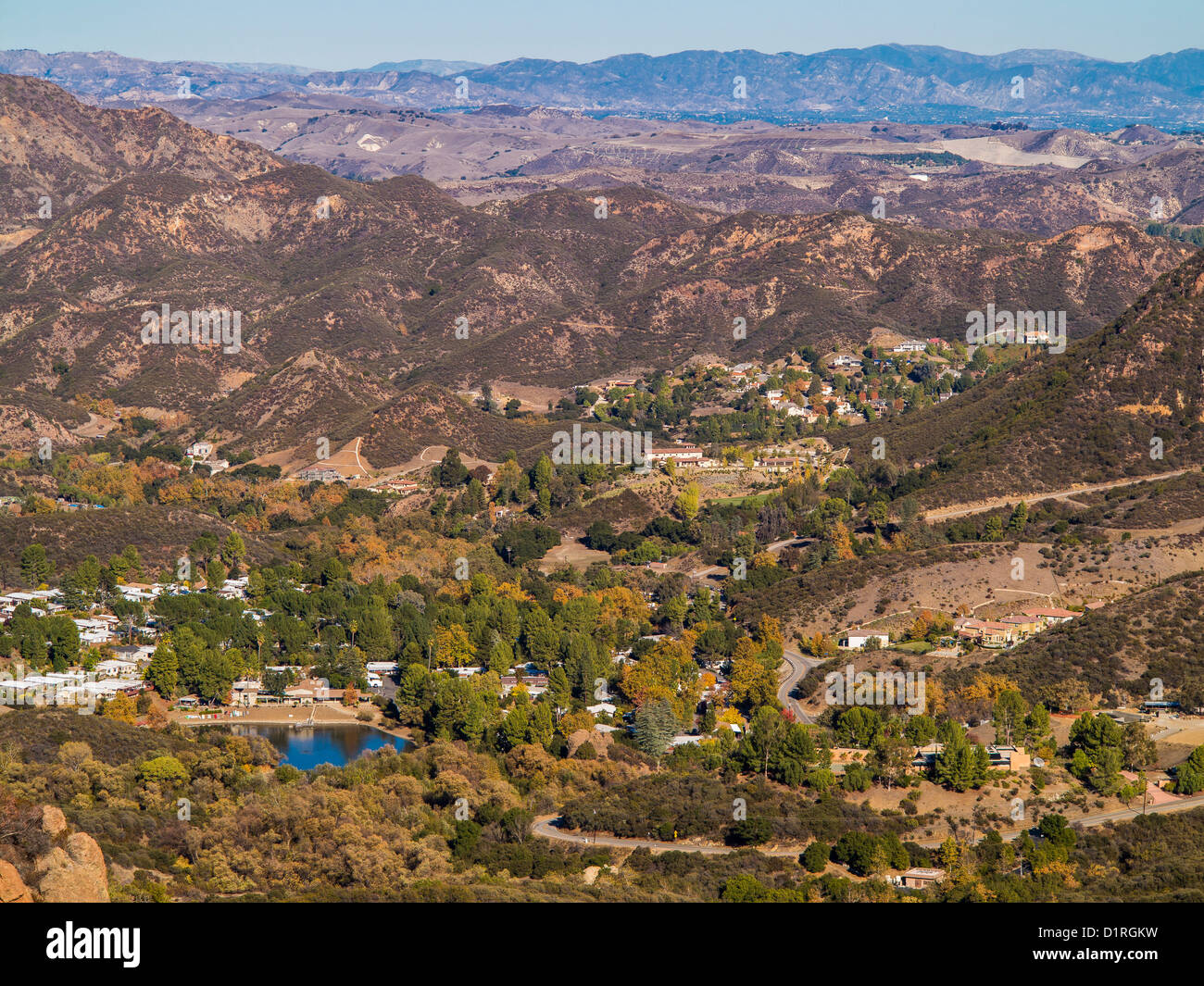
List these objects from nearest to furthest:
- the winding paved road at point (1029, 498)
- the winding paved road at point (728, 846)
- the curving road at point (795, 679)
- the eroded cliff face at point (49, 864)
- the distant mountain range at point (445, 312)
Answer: the eroded cliff face at point (49, 864), the winding paved road at point (728, 846), the curving road at point (795, 679), the winding paved road at point (1029, 498), the distant mountain range at point (445, 312)

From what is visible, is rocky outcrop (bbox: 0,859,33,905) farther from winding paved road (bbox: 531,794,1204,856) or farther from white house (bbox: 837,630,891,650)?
white house (bbox: 837,630,891,650)

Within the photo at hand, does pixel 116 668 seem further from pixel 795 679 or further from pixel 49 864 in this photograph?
pixel 49 864

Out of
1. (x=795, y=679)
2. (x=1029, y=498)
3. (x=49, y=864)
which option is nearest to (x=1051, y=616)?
(x=795, y=679)

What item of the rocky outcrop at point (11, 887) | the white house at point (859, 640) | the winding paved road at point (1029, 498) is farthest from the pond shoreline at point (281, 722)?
the winding paved road at point (1029, 498)

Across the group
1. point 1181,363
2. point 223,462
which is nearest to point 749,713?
point 1181,363

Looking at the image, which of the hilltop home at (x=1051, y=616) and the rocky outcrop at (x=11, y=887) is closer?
the rocky outcrop at (x=11, y=887)

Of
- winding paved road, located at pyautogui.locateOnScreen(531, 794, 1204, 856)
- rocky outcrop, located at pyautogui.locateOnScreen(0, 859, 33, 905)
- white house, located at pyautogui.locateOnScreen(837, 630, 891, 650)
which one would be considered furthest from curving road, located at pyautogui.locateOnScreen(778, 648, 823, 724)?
rocky outcrop, located at pyautogui.locateOnScreen(0, 859, 33, 905)

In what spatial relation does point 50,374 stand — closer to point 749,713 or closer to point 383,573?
point 383,573

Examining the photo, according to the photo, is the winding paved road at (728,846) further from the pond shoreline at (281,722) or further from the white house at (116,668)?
the white house at (116,668)
